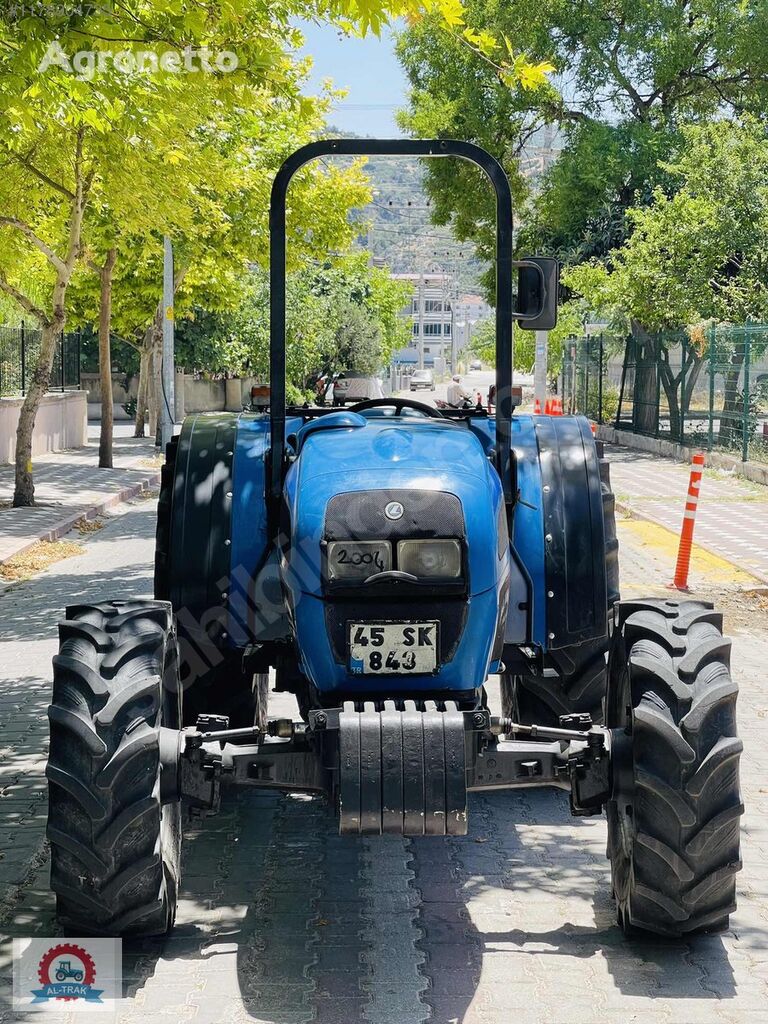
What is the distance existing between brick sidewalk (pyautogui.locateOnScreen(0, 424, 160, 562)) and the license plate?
10777 mm

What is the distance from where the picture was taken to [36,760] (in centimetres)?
748

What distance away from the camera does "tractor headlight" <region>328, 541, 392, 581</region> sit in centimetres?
478

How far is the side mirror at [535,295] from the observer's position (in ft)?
18.0

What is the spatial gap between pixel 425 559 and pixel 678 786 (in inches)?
41.2

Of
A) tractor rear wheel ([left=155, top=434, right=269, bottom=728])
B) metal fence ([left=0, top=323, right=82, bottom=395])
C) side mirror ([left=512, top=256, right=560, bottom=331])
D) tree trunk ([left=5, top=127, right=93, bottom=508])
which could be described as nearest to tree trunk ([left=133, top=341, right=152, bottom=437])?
metal fence ([left=0, top=323, right=82, bottom=395])

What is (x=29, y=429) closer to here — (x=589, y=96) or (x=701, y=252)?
(x=701, y=252)

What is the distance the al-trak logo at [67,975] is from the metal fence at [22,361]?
2130cm

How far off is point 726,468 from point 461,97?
1753cm

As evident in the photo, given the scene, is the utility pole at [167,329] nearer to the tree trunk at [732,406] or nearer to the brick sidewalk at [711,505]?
the brick sidewalk at [711,505]

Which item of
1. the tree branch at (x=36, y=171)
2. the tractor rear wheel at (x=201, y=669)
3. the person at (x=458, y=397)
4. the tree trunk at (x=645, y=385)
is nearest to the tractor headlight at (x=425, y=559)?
the tractor rear wheel at (x=201, y=669)

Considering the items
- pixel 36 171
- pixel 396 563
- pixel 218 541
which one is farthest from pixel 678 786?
pixel 36 171

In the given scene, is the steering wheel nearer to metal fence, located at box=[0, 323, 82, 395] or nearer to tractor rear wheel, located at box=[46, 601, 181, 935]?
tractor rear wheel, located at box=[46, 601, 181, 935]

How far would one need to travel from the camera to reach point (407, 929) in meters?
5.14

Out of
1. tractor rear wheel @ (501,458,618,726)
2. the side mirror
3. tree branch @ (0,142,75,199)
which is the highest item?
tree branch @ (0,142,75,199)
